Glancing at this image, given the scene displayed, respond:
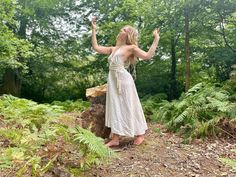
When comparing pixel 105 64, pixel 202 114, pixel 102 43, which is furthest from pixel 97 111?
pixel 105 64

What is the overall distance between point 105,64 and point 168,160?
30.9 feet

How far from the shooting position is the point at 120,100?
4508 mm

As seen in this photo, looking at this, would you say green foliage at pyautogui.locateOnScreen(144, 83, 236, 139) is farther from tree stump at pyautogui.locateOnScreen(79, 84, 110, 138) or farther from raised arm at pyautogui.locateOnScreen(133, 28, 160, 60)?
raised arm at pyautogui.locateOnScreen(133, 28, 160, 60)

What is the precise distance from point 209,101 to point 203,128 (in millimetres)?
907

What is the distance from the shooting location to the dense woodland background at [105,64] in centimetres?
542

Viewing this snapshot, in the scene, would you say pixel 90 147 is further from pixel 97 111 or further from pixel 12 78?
pixel 12 78

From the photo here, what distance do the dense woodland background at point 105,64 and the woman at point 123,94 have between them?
0.82m

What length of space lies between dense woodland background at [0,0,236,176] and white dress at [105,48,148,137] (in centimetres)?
80

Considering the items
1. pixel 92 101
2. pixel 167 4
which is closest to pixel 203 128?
pixel 92 101

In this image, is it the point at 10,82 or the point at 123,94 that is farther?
the point at 10,82

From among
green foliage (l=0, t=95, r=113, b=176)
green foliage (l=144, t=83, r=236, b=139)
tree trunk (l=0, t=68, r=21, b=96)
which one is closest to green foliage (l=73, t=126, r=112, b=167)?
green foliage (l=0, t=95, r=113, b=176)

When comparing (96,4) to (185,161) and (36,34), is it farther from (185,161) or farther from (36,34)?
(185,161)

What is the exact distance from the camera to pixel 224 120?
5566 millimetres

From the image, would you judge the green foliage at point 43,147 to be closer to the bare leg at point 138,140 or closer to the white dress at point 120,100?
the white dress at point 120,100
